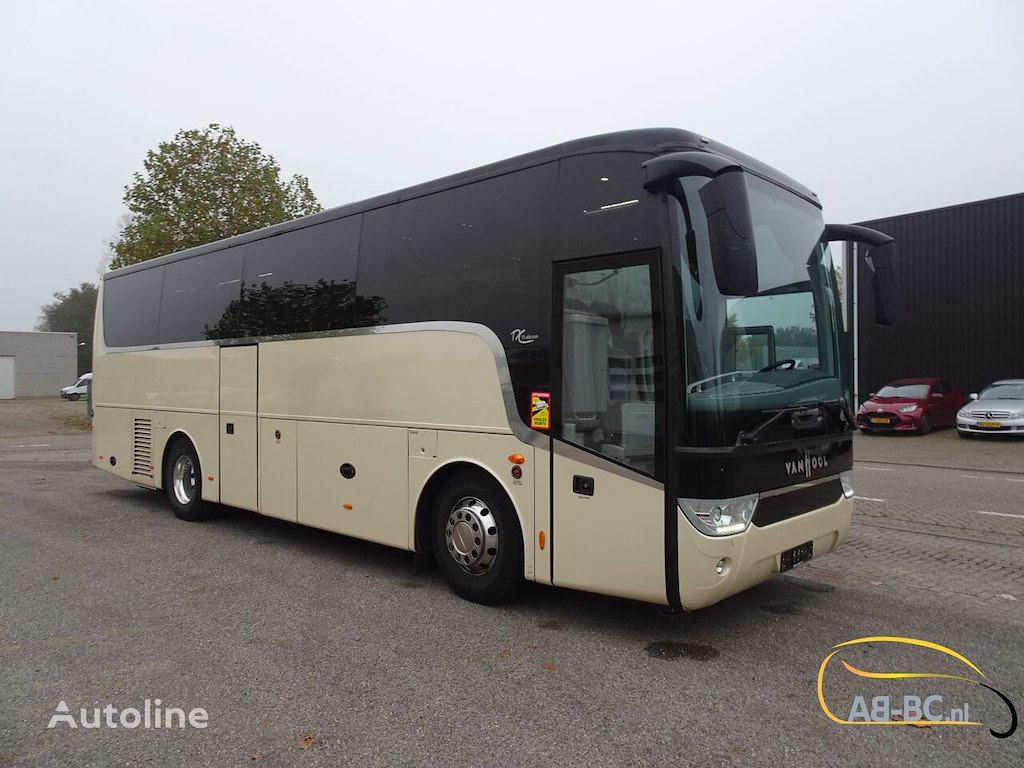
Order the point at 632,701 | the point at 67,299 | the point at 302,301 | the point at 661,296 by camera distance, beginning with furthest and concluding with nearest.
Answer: the point at 67,299, the point at 302,301, the point at 661,296, the point at 632,701

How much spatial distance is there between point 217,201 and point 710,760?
2045cm

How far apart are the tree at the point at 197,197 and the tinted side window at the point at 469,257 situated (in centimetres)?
1554

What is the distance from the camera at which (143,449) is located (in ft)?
31.5

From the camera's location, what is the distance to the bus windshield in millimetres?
4117

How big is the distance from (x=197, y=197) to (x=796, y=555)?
64.3 ft

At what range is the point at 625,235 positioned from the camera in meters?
4.41

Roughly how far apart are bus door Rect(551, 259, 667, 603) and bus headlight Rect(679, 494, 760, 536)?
0.54 ft

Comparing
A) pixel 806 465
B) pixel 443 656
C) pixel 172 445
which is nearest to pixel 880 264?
pixel 806 465

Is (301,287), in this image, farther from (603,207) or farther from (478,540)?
(603,207)

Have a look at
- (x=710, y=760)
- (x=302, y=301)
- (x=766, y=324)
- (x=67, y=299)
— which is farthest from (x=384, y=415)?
(x=67, y=299)

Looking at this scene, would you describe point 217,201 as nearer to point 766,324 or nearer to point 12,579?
point 12,579

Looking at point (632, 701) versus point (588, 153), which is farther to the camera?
point (588, 153)

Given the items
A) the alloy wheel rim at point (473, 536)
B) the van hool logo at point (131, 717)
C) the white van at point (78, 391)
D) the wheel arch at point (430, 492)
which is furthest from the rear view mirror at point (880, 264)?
the white van at point (78, 391)

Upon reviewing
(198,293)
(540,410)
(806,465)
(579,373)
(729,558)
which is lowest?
(729,558)
